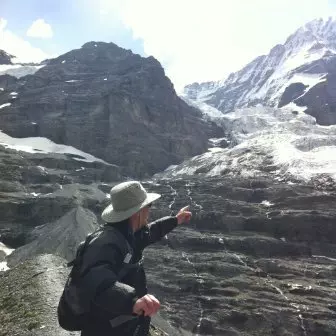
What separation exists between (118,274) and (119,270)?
55 mm

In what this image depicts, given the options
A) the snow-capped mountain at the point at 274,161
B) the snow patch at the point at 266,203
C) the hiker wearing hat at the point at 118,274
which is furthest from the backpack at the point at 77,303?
the snow-capped mountain at the point at 274,161

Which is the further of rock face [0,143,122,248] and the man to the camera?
rock face [0,143,122,248]

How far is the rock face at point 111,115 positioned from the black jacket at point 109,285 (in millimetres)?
131967

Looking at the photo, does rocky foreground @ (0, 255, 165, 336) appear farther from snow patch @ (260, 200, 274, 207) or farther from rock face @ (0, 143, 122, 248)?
snow patch @ (260, 200, 274, 207)

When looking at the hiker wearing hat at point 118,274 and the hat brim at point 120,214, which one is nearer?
the hiker wearing hat at point 118,274

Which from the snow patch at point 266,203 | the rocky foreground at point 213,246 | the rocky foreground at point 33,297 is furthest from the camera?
the snow patch at point 266,203

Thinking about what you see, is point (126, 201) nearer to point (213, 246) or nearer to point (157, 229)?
point (157, 229)

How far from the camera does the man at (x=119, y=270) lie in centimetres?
506

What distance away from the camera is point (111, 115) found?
518 feet

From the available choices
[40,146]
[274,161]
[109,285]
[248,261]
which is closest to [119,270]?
[109,285]

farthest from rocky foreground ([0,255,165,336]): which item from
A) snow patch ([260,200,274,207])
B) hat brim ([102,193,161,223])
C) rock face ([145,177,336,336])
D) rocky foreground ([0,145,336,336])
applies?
snow patch ([260,200,274,207])

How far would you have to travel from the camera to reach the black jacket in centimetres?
507

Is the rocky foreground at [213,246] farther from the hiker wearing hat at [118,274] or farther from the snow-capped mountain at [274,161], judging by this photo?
the snow-capped mountain at [274,161]

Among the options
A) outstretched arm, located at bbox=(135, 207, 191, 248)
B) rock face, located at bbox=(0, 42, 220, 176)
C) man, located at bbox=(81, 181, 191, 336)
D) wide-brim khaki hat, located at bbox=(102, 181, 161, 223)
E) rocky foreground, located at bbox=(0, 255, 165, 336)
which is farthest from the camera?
rock face, located at bbox=(0, 42, 220, 176)
